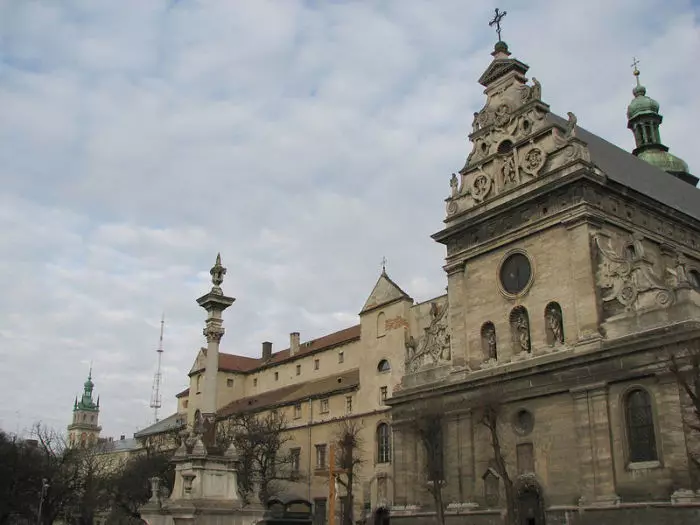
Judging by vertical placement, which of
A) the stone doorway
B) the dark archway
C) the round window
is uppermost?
the round window

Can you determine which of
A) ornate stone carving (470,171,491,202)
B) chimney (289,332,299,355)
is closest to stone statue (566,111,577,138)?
ornate stone carving (470,171,491,202)

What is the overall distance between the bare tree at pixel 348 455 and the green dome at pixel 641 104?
1250 inches

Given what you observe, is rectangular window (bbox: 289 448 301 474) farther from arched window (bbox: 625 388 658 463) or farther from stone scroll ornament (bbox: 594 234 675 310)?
arched window (bbox: 625 388 658 463)

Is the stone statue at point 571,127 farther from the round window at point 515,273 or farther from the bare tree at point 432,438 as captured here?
the bare tree at point 432,438

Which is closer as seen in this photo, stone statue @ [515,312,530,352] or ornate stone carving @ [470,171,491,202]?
stone statue @ [515,312,530,352]

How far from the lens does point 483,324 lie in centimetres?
3222

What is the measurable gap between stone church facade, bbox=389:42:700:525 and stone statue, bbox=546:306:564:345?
0.06m

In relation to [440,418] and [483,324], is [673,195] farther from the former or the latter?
[440,418]

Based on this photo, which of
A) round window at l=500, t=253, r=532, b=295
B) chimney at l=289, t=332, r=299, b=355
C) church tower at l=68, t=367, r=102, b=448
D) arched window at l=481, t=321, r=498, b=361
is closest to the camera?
round window at l=500, t=253, r=532, b=295

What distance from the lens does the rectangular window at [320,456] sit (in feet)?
155

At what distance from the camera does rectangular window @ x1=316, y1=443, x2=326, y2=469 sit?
4712 cm

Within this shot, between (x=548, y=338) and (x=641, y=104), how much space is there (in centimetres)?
3273

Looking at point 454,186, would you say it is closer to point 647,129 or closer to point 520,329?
point 520,329

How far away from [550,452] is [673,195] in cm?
1736
